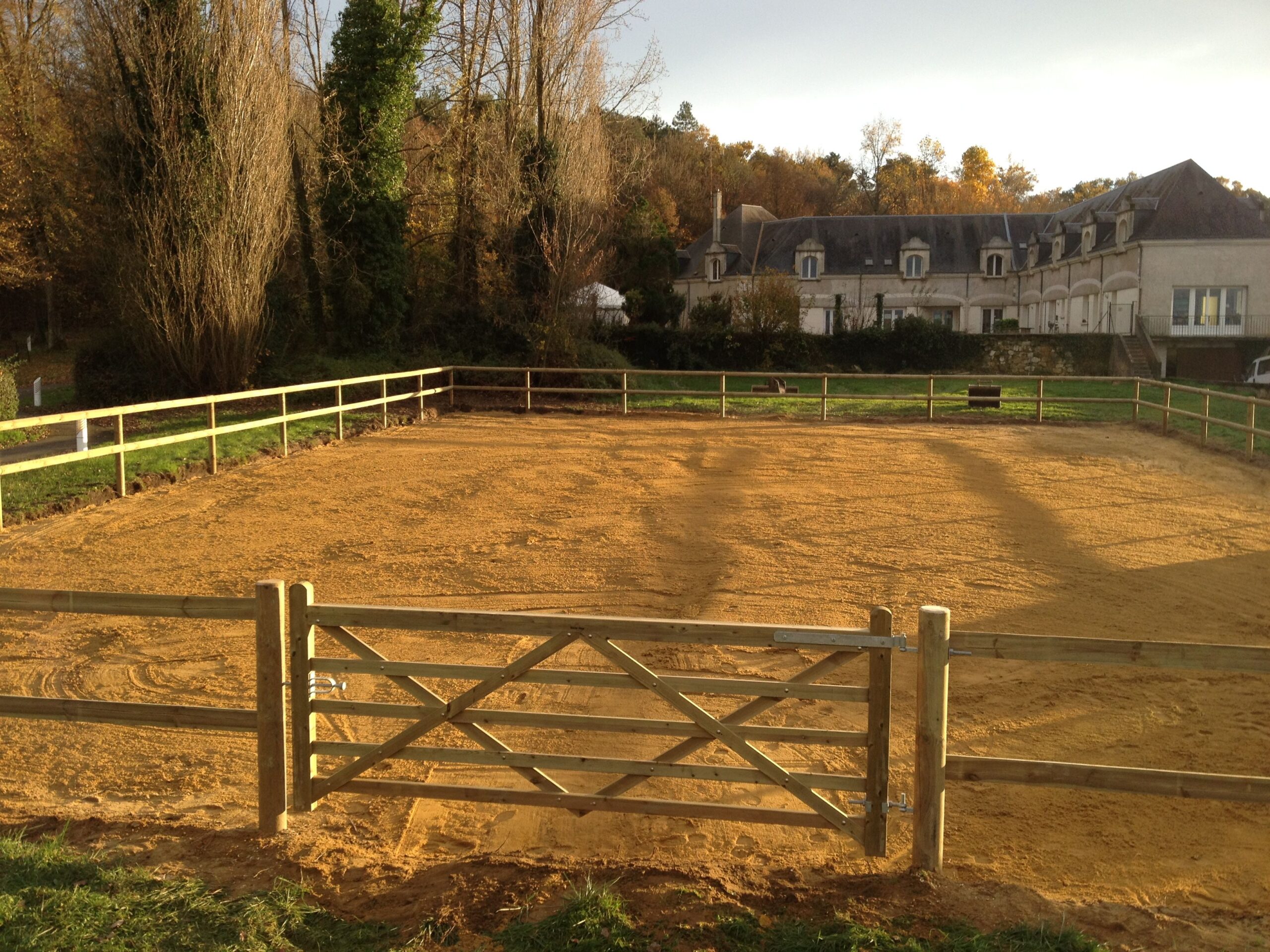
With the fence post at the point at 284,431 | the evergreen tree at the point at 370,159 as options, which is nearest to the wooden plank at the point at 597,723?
the fence post at the point at 284,431

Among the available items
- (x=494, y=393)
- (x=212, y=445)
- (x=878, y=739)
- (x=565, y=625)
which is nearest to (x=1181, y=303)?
(x=494, y=393)

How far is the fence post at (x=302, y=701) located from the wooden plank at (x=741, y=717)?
1.31 meters

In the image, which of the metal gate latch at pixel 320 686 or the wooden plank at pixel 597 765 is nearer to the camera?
the wooden plank at pixel 597 765

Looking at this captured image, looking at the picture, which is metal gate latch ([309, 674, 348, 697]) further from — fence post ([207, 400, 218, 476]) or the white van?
the white van

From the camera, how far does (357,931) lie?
3.75m

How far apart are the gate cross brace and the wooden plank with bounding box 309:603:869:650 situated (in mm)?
73

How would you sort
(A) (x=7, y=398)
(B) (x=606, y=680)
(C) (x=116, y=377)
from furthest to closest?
(C) (x=116, y=377) → (A) (x=7, y=398) → (B) (x=606, y=680)

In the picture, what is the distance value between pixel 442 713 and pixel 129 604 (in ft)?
4.83

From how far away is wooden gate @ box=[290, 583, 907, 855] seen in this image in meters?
4.21

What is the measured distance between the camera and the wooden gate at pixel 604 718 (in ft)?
13.8

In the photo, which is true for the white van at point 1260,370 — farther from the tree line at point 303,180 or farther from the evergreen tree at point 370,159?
the evergreen tree at point 370,159

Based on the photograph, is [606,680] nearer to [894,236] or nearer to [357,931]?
[357,931]

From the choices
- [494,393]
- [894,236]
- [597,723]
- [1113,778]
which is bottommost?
[1113,778]

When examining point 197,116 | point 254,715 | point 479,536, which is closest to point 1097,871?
point 254,715
